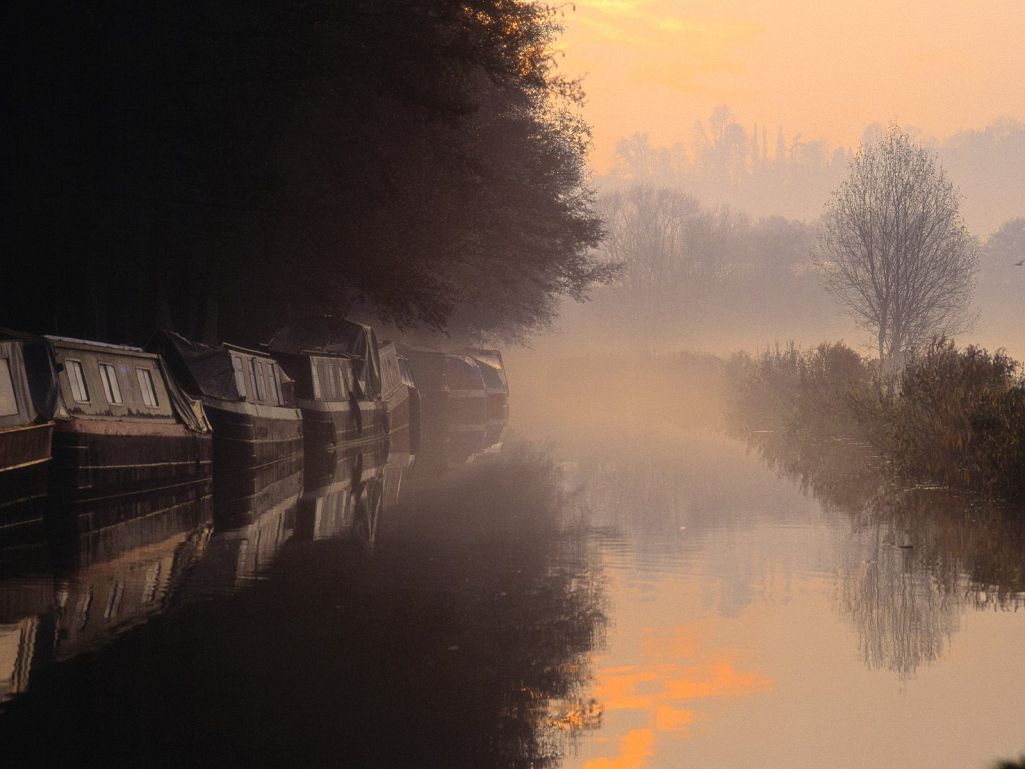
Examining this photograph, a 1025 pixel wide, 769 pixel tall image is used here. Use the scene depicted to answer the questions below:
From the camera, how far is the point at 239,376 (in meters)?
24.2

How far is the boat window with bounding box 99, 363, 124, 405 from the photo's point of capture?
1931 cm

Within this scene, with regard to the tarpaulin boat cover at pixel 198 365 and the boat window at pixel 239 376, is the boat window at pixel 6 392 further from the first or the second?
the boat window at pixel 239 376

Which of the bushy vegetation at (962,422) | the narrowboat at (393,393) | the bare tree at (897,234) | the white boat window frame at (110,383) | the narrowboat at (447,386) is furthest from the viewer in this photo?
the narrowboat at (447,386)

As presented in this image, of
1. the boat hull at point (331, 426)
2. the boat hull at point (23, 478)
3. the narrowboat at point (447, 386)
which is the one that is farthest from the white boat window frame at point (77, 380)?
the narrowboat at point (447, 386)

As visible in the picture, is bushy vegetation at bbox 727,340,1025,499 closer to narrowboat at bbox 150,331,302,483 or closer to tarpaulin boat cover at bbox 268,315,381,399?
tarpaulin boat cover at bbox 268,315,381,399

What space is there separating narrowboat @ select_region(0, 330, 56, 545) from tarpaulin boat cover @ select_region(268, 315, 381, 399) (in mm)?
14617

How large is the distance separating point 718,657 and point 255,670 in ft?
8.19

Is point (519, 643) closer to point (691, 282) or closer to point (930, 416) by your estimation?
point (930, 416)

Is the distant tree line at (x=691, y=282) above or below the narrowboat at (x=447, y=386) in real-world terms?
above

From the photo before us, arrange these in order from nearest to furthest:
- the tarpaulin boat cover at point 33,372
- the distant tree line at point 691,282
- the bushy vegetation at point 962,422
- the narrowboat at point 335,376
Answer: the tarpaulin boat cover at point 33,372 → the bushy vegetation at point 962,422 → the narrowboat at point 335,376 → the distant tree line at point 691,282

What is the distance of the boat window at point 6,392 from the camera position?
1591 cm

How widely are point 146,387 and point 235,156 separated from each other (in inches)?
126

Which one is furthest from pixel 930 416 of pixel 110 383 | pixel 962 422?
pixel 110 383

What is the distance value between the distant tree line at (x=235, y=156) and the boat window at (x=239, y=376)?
1.70 m
